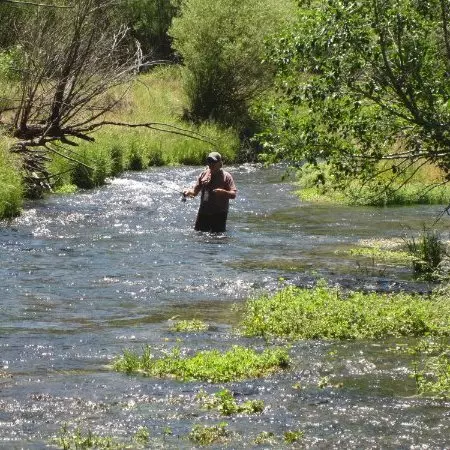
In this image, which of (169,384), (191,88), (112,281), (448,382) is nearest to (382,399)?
(448,382)

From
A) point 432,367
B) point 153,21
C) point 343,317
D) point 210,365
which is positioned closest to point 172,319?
point 343,317

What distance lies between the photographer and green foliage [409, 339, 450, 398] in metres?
9.04

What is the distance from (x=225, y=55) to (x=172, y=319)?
3374 centimetres

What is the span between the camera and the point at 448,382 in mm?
9156

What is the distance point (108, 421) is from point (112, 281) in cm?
705

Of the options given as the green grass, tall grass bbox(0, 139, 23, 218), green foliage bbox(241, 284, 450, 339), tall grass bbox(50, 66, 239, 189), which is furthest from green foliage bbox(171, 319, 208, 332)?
tall grass bbox(50, 66, 239, 189)

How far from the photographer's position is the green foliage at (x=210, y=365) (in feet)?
31.3

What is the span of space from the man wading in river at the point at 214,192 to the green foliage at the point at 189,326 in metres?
6.93

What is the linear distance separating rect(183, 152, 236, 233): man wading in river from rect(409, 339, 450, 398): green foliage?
845 centimetres

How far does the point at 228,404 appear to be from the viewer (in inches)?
333

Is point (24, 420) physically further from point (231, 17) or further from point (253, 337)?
point (231, 17)

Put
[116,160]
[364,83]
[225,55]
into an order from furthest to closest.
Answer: [225,55]
[116,160]
[364,83]

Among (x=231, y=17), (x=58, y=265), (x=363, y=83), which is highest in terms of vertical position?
(x=231, y=17)

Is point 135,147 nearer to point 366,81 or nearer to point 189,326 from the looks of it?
point 366,81
